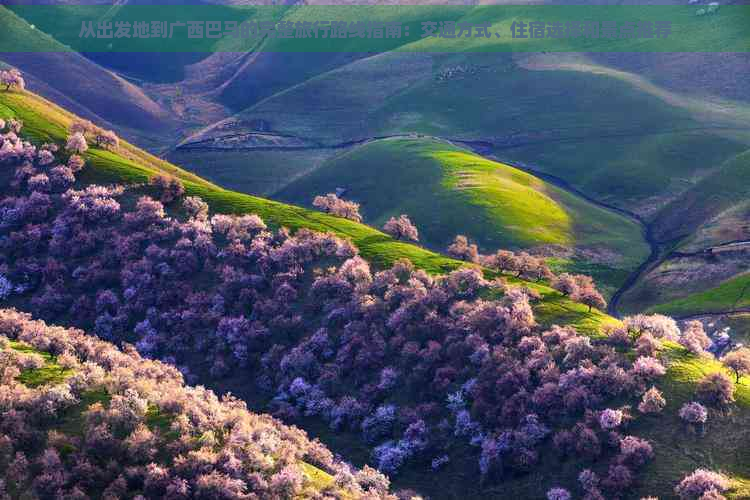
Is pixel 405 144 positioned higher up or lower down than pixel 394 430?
higher up

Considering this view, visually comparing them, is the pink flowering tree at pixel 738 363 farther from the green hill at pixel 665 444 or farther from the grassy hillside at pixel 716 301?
the grassy hillside at pixel 716 301

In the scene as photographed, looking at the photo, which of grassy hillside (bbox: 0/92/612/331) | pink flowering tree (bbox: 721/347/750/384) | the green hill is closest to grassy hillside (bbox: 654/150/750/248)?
grassy hillside (bbox: 0/92/612/331)

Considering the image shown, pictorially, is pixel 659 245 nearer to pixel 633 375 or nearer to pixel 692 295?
pixel 692 295

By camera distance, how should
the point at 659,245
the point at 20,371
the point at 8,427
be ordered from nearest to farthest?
the point at 8,427 < the point at 20,371 < the point at 659,245

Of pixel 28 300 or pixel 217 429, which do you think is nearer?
pixel 217 429

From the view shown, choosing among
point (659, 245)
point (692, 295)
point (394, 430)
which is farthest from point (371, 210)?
point (394, 430)

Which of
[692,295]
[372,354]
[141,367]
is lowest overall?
[692,295]

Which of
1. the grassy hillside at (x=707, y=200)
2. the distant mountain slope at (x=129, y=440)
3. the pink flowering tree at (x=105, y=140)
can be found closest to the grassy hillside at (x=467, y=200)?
the grassy hillside at (x=707, y=200)

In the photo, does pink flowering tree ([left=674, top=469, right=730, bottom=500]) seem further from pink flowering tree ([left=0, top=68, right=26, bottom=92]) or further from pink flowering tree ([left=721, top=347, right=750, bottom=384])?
pink flowering tree ([left=0, top=68, right=26, bottom=92])
